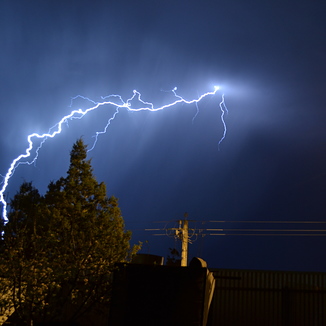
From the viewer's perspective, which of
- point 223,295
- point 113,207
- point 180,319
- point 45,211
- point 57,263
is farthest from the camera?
point 223,295

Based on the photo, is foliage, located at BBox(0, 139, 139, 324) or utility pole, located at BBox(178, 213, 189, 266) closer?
foliage, located at BBox(0, 139, 139, 324)

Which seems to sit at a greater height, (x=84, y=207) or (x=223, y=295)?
(x=84, y=207)

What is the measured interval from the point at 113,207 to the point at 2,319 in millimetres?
4495

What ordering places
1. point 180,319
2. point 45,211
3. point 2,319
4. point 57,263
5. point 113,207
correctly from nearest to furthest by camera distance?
point 180,319
point 57,263
point 2,319
point 45,211
point 113,207

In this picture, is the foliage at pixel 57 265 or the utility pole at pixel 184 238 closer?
the foliage at pixel 57 265

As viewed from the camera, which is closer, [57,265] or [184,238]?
[57,265]

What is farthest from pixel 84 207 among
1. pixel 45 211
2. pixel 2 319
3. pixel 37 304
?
pixel 37 304

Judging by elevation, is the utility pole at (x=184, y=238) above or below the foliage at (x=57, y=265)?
above

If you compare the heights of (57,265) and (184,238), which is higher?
(184,238)

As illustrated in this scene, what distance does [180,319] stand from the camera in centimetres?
696

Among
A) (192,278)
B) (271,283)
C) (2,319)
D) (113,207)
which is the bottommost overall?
(2,319)

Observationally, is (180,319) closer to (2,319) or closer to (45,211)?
(2,319)

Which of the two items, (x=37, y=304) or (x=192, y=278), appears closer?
(x=192, y=278)

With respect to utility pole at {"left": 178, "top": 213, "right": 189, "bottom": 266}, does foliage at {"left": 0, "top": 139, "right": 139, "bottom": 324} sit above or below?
below
